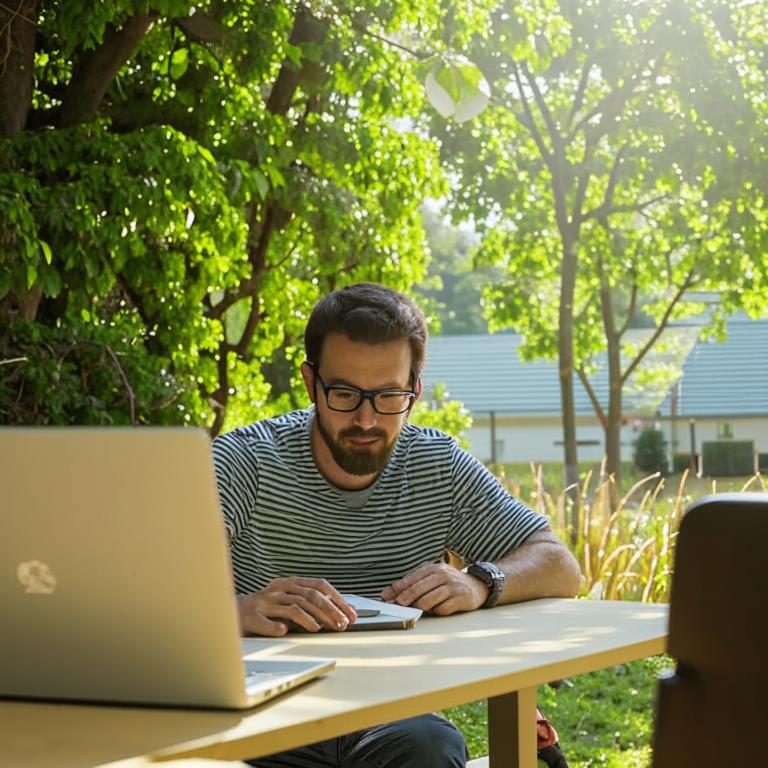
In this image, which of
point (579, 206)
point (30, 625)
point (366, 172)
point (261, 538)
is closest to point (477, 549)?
point (261, 538)

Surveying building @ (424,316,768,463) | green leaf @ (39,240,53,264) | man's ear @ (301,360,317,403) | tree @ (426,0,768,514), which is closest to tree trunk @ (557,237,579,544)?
tree @ (426,0,768,514)

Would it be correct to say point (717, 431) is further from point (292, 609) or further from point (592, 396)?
point (292, 609)

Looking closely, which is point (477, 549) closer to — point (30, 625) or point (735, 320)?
point (30, 625)

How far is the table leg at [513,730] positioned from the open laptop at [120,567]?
1.49 ft

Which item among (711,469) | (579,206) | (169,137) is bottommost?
(711,469)

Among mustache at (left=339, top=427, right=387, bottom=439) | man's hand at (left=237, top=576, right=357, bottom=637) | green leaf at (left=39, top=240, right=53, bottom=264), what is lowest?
man's hand at (left=237, top=576, right=357, bottom=637)

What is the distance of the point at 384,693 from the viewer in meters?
1.69

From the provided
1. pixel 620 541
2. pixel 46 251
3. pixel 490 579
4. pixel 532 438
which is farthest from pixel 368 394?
pixel 532 438

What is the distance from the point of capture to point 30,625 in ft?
5.33

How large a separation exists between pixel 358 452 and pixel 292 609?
528mm

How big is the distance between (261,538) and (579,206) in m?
11.4

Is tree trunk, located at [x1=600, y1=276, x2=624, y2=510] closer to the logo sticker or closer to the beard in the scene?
the beard

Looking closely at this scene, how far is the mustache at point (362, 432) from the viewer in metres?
2.61

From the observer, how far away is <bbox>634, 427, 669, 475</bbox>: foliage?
82.3 feet
